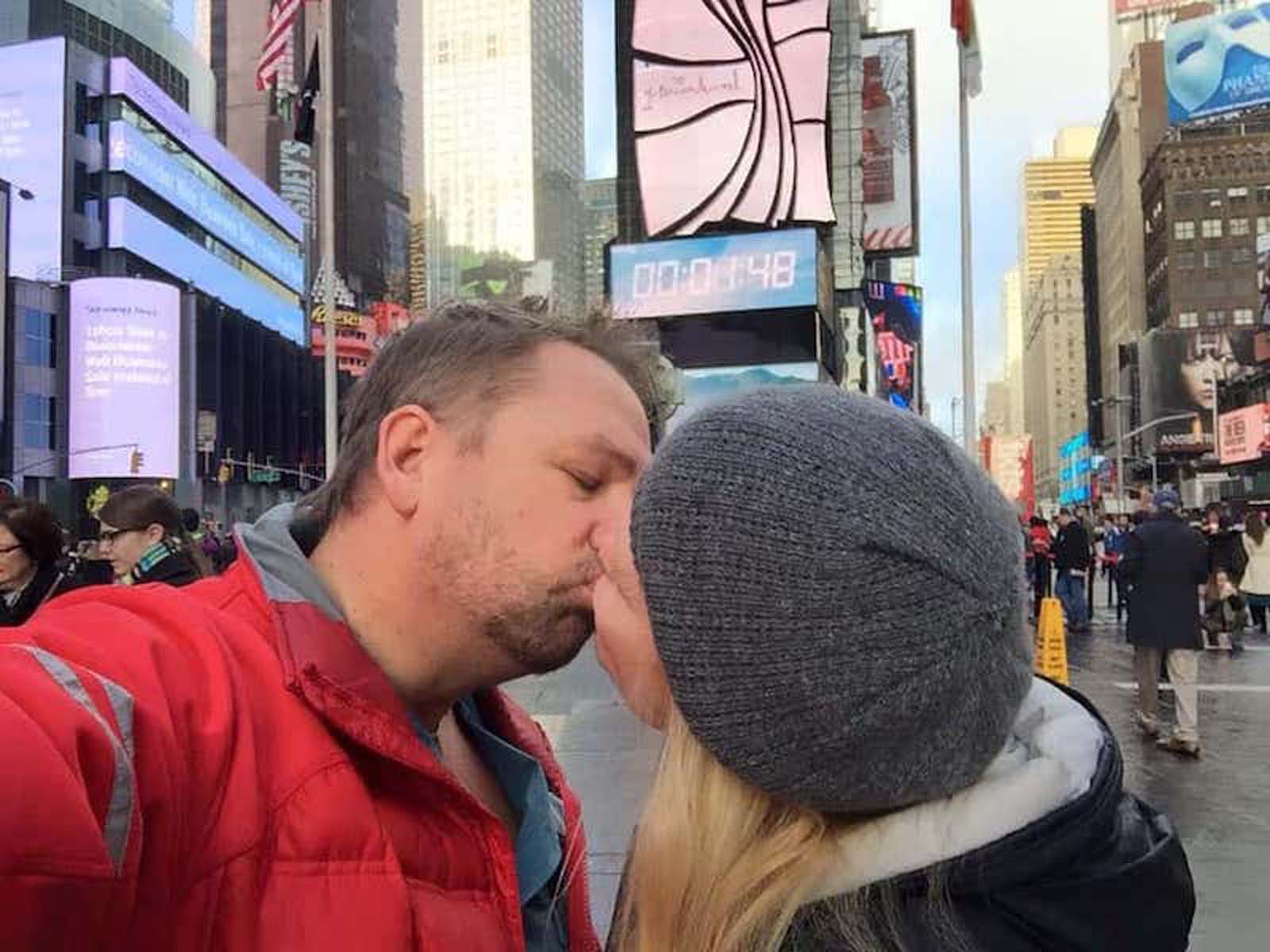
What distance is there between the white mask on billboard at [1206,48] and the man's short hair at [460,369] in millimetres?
93525

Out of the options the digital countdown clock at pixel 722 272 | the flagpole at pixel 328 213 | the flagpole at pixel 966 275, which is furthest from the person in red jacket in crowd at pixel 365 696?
the digital countdown clock at pixel 722 272

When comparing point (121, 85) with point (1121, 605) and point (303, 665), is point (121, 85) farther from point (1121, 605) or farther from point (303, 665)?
point (303, 665)

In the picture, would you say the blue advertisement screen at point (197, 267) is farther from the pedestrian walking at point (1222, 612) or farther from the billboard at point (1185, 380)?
the billboard at point (1185, 380)

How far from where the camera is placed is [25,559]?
17.9 feet

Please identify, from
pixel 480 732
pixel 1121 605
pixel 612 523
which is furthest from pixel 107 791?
pixel 1121 605

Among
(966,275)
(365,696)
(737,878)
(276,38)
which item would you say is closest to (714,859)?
(737,878)

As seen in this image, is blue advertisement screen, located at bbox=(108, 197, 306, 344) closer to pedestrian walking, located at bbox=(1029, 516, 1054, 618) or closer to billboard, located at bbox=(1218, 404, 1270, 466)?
pedestrian walking, located at bbox=(1029, 516, 1054, 618)

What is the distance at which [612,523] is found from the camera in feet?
5.03

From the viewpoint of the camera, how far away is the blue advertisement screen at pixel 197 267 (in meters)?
65.1

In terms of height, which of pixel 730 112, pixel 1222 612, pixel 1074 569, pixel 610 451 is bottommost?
pixel 1222 612

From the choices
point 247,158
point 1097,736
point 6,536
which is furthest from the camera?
point 247,158

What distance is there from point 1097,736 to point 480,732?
3.44ft

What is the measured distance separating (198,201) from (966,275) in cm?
7147

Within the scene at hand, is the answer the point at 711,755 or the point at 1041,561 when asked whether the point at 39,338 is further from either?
the point at 711,755
